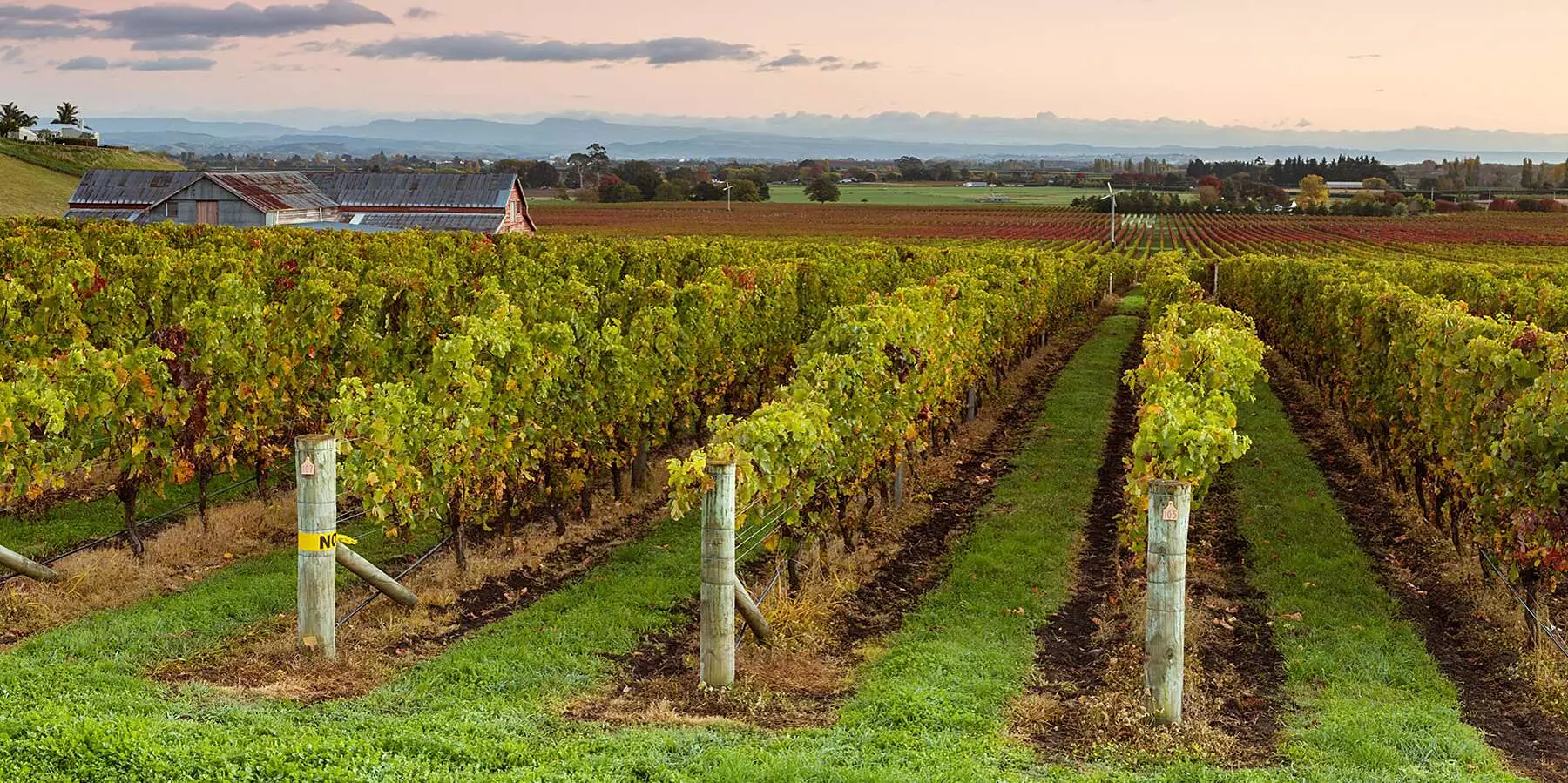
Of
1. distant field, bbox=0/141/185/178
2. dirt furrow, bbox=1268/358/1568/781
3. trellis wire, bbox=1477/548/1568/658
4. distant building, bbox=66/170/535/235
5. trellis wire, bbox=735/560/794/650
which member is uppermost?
distant field, bbox=0/141/185/178

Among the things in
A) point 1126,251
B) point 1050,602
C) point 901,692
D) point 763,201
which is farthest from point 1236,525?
point 763,201

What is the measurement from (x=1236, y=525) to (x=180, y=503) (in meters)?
12.7

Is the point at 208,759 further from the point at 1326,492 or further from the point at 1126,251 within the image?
the point at 1126,251

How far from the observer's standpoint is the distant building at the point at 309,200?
63000 mm

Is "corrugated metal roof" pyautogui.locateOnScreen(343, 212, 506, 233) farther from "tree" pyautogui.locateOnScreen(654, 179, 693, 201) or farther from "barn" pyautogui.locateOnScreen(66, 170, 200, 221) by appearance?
"tree" pyautogui.locateOnScreen(654, 179, 693, 201)

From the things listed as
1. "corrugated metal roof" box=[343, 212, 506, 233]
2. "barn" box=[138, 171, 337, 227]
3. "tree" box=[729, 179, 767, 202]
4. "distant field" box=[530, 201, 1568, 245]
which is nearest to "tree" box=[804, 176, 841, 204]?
"tree" box=[729, 179, 767, 202]

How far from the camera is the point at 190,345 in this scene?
533 inches

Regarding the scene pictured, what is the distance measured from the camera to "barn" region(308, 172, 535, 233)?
69000 mm

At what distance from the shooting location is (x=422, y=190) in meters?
71.6

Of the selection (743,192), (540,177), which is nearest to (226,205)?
(743,192)

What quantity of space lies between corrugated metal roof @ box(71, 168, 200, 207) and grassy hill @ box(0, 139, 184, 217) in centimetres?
555

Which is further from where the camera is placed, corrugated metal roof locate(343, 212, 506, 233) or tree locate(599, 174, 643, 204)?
tree locate(599, 174, 643, 204)

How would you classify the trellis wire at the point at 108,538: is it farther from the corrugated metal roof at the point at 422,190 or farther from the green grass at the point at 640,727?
the corrugated metal roof at the point at 422,190

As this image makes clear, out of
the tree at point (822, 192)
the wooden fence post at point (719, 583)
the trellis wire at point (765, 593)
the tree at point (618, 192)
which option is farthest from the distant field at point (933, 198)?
the wooden fence post at point (719, 583)
